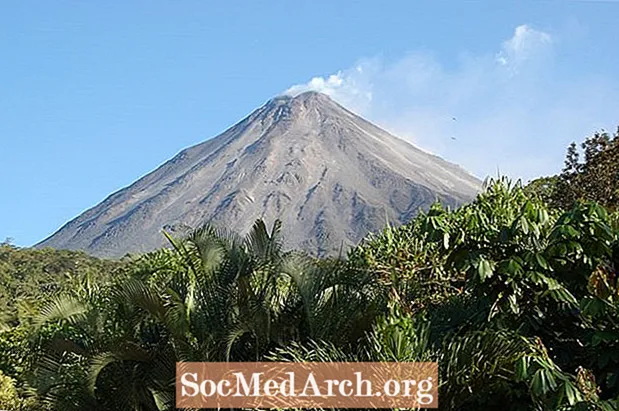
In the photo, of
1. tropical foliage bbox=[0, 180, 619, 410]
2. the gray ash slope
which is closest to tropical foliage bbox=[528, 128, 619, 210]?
tropical foliage bbox=[0, 180, 619, 410]

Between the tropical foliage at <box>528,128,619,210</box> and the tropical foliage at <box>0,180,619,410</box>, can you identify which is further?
the tropical foliage at <box>528,128,619,210</box>

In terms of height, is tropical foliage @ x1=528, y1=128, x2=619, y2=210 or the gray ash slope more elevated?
the gray ash slope

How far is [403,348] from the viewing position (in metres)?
4.76

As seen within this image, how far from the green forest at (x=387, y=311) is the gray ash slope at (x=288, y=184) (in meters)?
58.9

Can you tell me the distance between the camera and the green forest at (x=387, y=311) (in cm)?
482

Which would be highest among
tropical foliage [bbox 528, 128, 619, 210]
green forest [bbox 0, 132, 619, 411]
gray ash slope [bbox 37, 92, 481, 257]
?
gray ash slope [bbox 37, 92, 481, 257]

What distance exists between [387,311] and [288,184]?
76.1 metres

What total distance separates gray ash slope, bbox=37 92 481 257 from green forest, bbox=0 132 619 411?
58950mm

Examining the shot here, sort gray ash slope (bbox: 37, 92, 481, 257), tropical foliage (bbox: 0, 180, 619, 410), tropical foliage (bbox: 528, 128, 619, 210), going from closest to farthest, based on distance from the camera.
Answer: tropical foliage (bbox: 0, 180, 619, 410), tropical foliage (bbox: 528, 128, 619, 210), gray ash slope (bbox: 37, 92, 481, 257)

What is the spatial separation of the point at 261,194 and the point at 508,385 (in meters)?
73.5

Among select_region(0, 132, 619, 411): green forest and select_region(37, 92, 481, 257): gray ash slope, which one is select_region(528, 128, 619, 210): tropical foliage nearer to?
select_region(0, 132, 619, 411): green forest

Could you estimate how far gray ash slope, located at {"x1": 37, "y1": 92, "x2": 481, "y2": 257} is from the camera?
74125 millimetres

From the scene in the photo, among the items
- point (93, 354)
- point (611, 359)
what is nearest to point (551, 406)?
point (611, 359)

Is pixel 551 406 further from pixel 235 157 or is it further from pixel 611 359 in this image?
pixel 235 157
